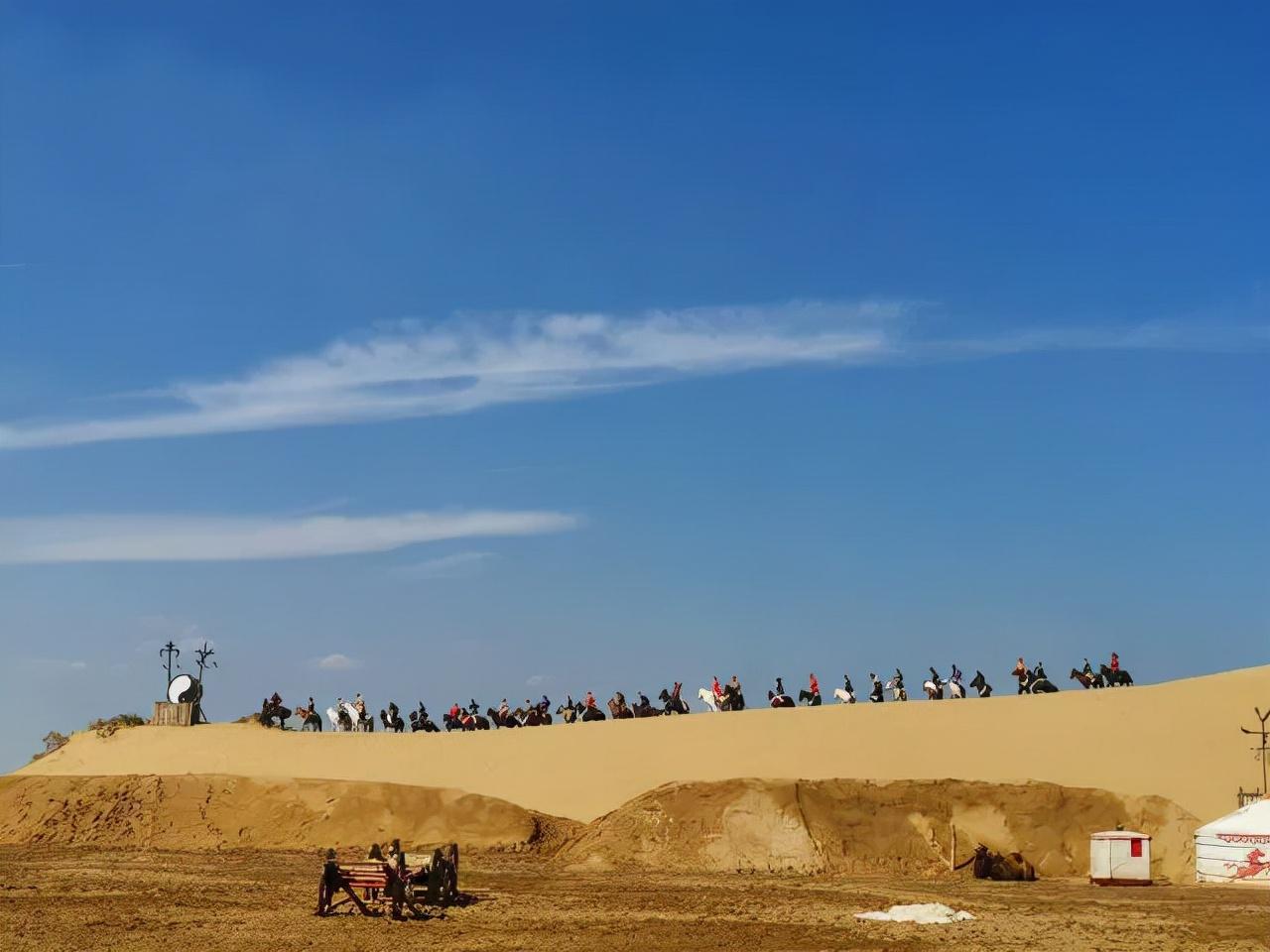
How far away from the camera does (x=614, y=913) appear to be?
94.0 ft

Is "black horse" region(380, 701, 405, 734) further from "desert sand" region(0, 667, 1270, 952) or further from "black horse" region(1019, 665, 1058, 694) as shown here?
"black horse" region(1019, 665, 1058, 694)

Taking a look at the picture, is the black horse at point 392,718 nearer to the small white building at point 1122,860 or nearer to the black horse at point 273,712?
the black horse at point 273,712

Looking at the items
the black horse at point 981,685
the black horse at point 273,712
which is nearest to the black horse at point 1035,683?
the black horse at point 981,685

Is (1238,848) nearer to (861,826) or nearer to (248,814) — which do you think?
(861,826)

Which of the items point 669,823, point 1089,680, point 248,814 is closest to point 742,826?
point 669,823

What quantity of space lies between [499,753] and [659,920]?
1019 inches

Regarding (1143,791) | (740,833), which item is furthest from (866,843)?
(1143,791)

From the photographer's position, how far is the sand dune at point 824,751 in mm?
46094

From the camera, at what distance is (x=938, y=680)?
185 feet

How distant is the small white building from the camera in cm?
3441

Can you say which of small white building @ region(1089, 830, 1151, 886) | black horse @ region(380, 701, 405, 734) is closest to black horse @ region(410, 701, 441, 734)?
black horse @ region(380, 701, 405, 734)

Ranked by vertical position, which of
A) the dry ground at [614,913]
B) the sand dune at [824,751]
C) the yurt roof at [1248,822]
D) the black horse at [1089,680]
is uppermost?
the black horse at [1089,680]

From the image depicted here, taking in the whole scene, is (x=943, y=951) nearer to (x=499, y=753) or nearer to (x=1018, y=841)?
(x=1018, y=841)

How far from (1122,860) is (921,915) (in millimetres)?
9227
